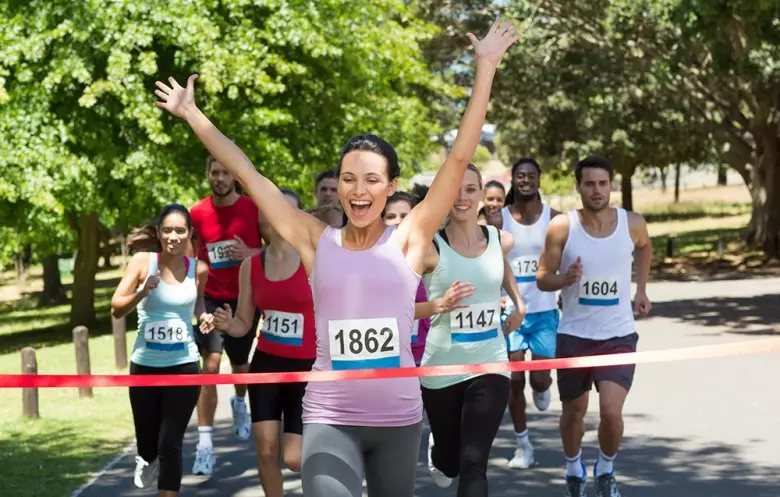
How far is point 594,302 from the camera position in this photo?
24.2 ft

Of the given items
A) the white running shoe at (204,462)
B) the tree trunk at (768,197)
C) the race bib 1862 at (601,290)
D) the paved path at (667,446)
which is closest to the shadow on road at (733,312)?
the paved path at (667,446)

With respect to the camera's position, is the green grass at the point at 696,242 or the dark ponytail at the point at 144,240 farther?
the green grass at the point at 696,242

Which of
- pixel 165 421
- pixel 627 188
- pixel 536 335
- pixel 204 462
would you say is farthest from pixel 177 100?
pixel 627 188

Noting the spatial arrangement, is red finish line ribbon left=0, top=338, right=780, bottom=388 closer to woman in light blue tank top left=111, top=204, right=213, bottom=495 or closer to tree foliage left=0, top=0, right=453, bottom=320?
woman in light blue tank top left=111, top=204, right=213, bottom=495

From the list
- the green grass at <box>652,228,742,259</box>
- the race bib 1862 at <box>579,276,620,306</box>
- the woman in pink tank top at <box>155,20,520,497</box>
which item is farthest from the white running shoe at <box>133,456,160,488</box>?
the green grass at <box>652,228,742,259</box>

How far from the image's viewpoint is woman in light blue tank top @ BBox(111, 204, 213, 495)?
6.85m

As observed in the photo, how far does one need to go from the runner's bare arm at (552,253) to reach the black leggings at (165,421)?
1.99 meters

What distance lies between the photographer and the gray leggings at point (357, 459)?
4.35m

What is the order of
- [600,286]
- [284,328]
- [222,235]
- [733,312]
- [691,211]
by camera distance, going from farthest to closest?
[691,211] < [733,312] < [222,235] < [600,286] < [284,328]

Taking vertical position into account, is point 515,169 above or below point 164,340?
above

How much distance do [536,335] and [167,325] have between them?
10.2ft

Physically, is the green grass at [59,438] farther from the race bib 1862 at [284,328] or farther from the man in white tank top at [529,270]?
the man in white tank top at [529,270]

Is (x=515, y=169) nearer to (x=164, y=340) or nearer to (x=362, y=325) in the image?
(x=164, y=340)

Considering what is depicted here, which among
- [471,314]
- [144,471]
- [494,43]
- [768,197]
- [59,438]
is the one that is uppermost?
[494,43]
